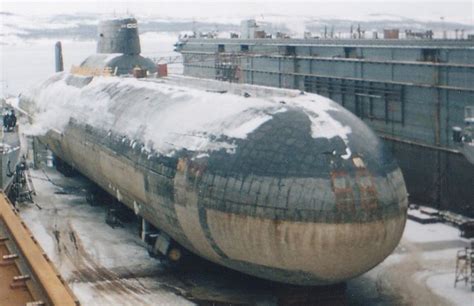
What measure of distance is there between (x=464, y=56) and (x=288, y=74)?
1490cm

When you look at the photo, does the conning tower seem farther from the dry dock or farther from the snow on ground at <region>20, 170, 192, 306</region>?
the dry dock

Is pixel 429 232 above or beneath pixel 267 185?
beneath

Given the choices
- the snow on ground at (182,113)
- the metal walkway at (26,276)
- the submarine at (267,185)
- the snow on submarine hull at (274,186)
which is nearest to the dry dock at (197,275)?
the submarine at (267,185)

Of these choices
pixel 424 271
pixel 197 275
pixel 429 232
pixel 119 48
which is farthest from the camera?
pixel 119 48

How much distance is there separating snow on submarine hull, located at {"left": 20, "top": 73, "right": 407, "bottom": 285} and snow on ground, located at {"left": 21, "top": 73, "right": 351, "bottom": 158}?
0.18ft

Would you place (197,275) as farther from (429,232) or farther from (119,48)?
(119,48)

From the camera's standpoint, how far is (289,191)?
1659cm

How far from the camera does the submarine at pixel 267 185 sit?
16516mm

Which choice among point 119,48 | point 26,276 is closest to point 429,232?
point 26,276

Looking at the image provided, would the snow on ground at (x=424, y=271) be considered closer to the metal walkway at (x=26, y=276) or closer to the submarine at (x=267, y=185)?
the submarine at (x=267, y=185)

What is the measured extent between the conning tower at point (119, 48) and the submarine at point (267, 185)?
1504 cm

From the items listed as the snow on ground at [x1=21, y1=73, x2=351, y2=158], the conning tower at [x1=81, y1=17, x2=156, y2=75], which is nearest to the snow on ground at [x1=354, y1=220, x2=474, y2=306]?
the snow on ground at [x1=21, y1=73, x2=351, y2=158]

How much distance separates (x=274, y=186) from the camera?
1672 centimetres

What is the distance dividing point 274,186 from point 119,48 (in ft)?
82.9
